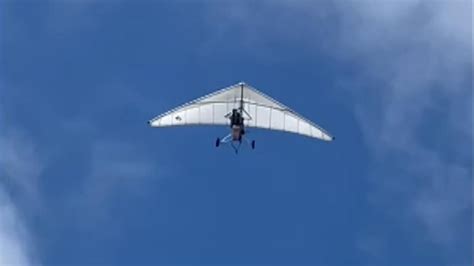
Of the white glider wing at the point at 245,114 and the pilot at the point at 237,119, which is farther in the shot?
the white glider wing at the point at 245,114

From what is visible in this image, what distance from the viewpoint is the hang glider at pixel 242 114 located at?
92500 mm

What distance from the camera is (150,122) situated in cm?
9306

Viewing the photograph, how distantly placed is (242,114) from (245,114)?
0.97 meters

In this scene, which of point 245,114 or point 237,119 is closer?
point 237,119

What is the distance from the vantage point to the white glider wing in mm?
92625

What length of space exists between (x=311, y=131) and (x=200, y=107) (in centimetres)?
863

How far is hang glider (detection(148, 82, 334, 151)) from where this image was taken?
92.5 meters

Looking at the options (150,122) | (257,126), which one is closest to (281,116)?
(257,126)

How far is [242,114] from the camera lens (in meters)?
92.2

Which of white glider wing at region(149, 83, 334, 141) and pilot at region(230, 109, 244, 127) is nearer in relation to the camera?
pilot at region(230, 109, 244, 127)

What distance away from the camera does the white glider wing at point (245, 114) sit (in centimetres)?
9262

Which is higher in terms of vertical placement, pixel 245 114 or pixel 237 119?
pixel 245 114

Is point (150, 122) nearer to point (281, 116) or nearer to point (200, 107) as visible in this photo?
point (200, 107)

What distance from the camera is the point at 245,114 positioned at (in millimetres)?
93188
